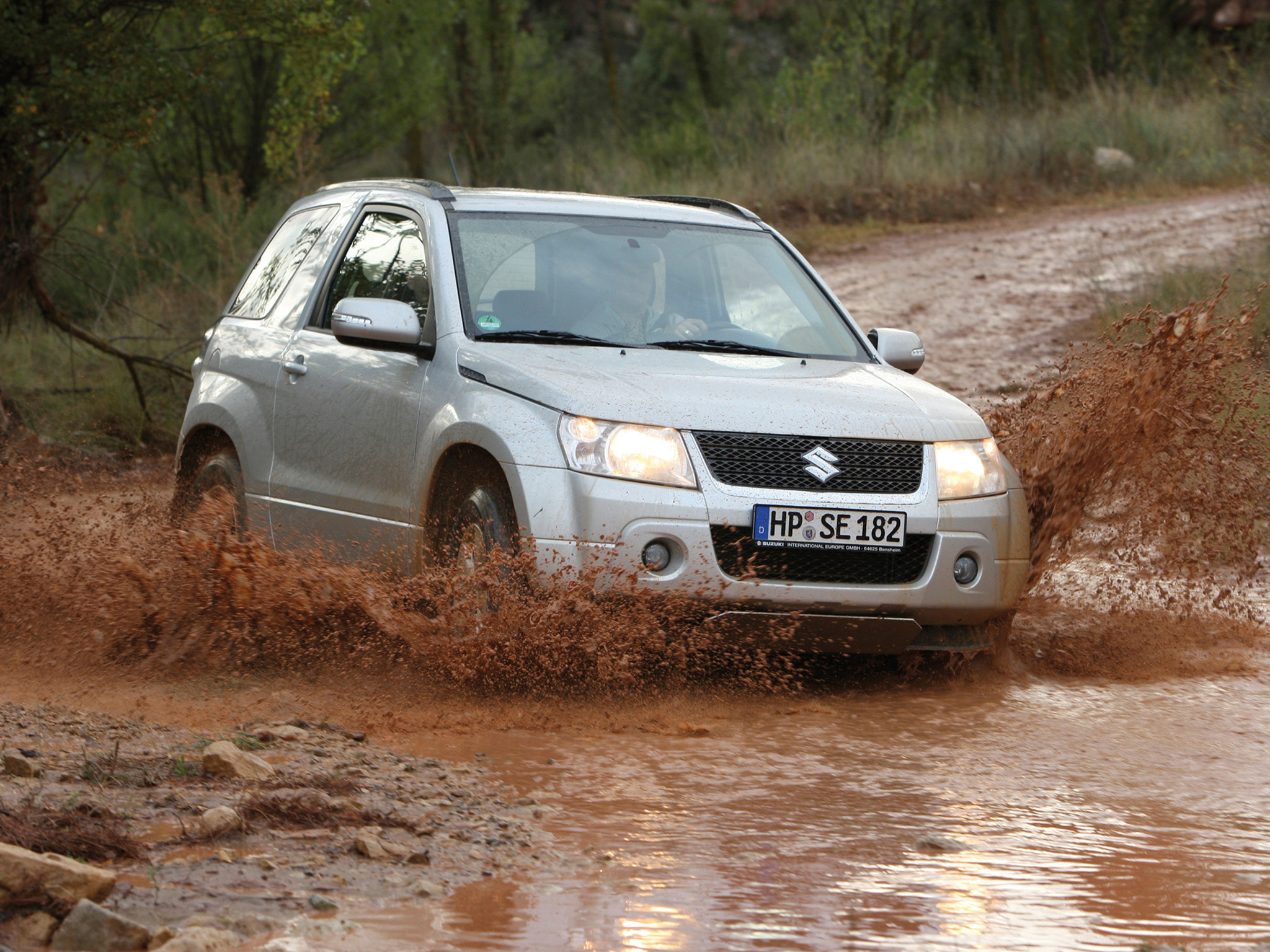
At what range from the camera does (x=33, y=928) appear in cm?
281

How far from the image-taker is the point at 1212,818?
4.06 m

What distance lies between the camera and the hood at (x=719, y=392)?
512 centimetres

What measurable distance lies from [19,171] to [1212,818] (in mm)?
9819

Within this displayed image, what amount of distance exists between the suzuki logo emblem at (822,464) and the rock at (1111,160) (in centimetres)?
1882

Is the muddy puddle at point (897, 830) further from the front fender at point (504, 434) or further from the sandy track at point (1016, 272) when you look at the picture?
the sandy track at point (1016, 272)

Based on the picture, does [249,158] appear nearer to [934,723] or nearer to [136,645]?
[136,645]

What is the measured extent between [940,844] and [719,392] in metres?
1.96

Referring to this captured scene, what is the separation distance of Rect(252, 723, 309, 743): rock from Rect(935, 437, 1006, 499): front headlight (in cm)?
223

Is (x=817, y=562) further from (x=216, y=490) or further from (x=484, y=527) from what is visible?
(x=216, y=490)

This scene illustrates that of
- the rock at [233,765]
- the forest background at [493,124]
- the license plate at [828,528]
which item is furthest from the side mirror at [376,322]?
the forest background at [493,124]

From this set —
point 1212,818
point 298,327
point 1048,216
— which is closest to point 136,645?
point 298,327

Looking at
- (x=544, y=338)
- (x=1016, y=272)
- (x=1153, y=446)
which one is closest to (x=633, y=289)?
(x=544, y=338)

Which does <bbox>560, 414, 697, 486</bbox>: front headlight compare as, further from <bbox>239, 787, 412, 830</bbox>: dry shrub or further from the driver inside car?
<bbox>239, 787, 412, 830</bbox>: dry shrub

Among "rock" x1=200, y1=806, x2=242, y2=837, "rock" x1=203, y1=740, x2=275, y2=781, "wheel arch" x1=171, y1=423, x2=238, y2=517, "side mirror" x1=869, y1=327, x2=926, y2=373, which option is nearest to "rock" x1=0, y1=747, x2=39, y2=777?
"rock" x1=203, y1=740, x2=275, y2=781
